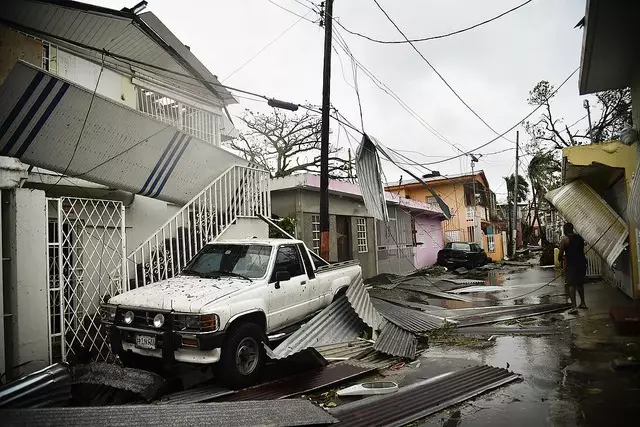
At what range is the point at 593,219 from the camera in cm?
948

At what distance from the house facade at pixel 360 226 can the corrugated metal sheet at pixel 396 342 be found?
10.1ft

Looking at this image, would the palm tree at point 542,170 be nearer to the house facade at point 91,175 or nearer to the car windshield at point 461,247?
the car windshield at point 461,247

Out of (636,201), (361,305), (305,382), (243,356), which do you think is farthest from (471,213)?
(243,356)

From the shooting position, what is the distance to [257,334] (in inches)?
199

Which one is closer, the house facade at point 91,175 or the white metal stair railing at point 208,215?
the house facade at point 91,175

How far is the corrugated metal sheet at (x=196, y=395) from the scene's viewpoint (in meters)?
4.33

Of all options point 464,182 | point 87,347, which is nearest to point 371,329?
point 87,347

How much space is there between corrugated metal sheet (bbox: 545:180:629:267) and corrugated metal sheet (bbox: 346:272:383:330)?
4949mm

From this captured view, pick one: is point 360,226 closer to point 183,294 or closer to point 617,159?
point 617,159

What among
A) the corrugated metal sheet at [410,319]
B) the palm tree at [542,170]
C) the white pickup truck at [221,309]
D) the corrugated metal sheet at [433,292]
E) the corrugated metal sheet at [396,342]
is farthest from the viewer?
the palm tree at [542,170]

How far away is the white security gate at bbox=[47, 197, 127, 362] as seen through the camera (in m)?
5.66

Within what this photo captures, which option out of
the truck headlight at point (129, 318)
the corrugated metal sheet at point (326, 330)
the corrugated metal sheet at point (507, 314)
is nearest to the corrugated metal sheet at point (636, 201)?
the corrugated metal sheet at point (507, 314)

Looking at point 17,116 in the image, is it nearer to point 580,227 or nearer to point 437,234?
point 580,227

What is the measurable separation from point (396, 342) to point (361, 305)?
81 centimetres
